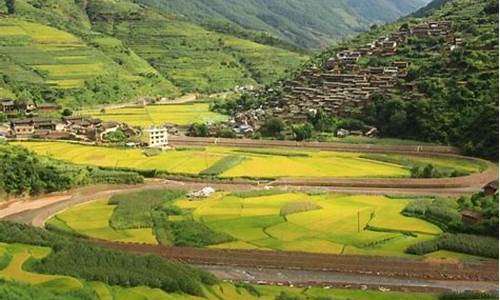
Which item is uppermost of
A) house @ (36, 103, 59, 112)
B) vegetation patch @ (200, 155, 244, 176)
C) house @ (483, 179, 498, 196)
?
house @ (36, 103, 59, 112)

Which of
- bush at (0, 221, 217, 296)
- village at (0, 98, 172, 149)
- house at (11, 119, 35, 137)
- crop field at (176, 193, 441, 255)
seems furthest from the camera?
house at (11, 119, 35, 137)

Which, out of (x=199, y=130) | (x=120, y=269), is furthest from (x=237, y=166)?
(x=120, y=269)

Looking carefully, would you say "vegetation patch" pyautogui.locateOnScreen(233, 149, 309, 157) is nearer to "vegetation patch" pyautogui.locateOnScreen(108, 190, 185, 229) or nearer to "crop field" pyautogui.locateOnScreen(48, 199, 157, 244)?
"vegetation patch" pyautogui.locateOnScreen(108, 190, 185, 229)

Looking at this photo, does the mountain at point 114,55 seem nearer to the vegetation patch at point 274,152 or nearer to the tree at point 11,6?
the tree at point 11,6

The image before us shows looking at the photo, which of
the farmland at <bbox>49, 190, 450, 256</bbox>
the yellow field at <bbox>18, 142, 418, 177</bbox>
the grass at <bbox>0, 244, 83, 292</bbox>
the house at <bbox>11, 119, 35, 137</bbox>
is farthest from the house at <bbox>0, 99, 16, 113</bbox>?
the grass at <bbox>0, 244, 83, 292</bbox>

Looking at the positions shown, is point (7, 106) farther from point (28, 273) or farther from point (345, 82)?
point (28, 273)

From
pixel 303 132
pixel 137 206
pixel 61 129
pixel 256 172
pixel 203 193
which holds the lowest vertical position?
pixel 137 206
